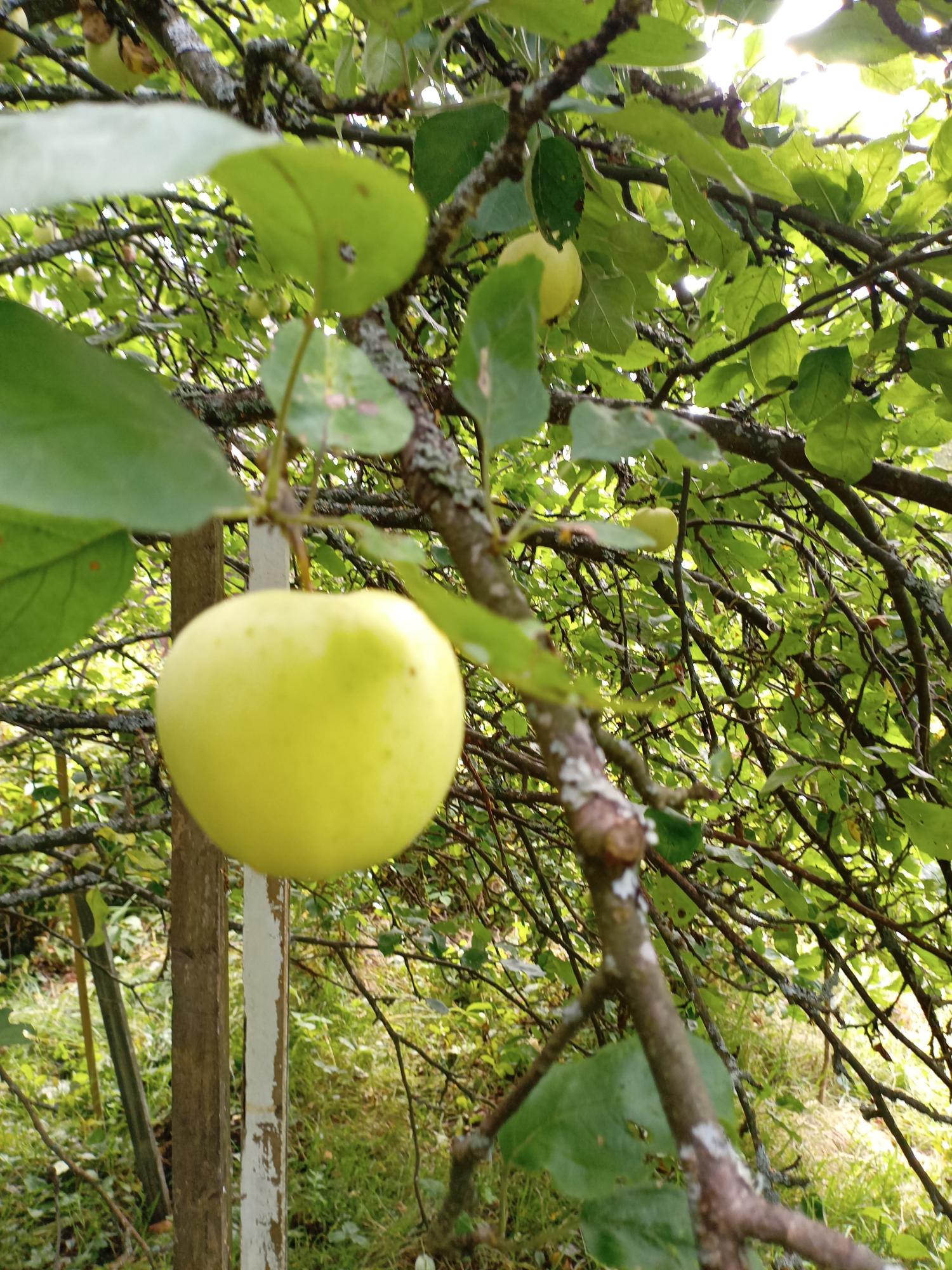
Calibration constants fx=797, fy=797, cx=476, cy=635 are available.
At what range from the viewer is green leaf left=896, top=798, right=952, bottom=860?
3.43 feet

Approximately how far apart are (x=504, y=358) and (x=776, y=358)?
0.74 meters

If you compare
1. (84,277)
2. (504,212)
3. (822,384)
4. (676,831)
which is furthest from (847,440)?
(84,277)

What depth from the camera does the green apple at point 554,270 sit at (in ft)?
3.29

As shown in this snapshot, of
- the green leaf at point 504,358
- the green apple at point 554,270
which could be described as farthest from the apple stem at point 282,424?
the green apple at point 554,270

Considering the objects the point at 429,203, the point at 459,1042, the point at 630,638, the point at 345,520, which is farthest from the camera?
the point at 459,1042

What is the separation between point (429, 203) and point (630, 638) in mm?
1440

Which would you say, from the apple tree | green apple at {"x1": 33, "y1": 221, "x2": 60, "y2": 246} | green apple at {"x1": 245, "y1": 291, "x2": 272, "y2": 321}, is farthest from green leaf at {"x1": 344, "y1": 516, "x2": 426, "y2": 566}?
green apple at {"x1": 33, "y1": 221, "x2": 60, "y2": 246}

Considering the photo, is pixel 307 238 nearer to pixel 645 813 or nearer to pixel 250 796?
pixel 250 796

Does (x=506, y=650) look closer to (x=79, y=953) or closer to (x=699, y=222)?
(x=699, y=222)

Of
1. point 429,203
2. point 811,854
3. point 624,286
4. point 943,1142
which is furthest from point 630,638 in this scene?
point 943,1142

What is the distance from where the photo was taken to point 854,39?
770 millimetres

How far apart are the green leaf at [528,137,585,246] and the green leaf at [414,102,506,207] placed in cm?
5

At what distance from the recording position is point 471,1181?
1.14ft

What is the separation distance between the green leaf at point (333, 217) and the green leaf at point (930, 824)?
1.00 m
